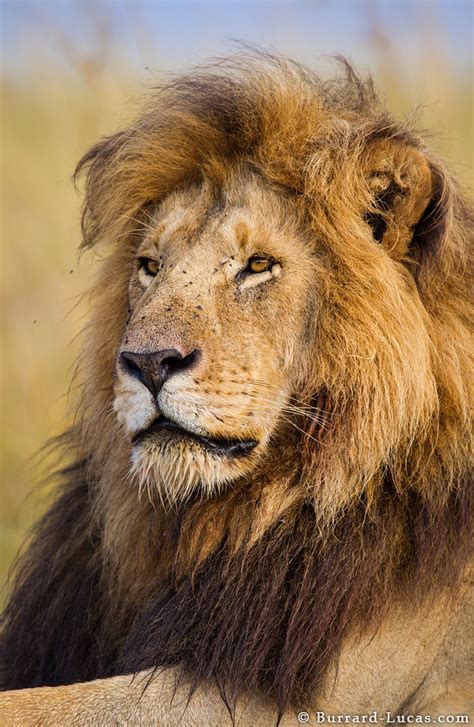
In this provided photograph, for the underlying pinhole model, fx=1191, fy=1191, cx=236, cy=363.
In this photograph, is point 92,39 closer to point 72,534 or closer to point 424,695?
point 72,534

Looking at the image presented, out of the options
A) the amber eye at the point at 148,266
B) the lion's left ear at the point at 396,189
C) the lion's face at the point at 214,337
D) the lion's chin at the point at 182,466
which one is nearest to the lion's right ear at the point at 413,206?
the lion's left ear at the point at 396,189

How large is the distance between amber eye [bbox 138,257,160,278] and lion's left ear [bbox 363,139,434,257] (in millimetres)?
657

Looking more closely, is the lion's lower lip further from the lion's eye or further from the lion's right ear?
the lion's right ear

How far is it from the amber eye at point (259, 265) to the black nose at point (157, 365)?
0.40 m

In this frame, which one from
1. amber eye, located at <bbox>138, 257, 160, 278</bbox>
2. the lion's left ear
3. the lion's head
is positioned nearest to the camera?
the lion's head

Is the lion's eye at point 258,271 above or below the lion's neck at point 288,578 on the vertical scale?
above

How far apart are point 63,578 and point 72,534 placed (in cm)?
15

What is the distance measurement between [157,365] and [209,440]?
0.25 metres

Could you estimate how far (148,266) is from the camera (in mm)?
3680

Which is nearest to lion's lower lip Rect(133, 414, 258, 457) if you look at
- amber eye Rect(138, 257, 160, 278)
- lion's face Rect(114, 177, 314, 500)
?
lion's face Rect(114, 177, 314, 500)

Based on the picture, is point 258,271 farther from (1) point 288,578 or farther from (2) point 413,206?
(1) point 288,578

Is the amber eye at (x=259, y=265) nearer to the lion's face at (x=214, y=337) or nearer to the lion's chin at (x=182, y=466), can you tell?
the lion's face at (x=214, y=337)

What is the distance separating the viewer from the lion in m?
3.22

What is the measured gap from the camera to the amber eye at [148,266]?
11.9ft
